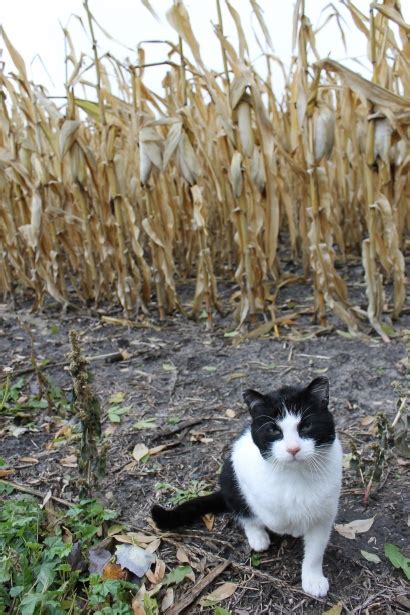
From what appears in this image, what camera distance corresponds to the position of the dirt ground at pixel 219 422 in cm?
145

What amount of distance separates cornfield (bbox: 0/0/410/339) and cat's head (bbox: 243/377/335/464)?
1.45 m

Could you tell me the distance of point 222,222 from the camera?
13.7 feet

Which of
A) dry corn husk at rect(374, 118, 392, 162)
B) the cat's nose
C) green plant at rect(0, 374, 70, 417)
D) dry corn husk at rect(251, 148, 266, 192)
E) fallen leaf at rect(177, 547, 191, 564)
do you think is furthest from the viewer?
dry corn husk at rect(251, 148, 266, 192)

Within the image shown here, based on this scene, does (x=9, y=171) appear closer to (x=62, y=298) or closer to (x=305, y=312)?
(x=62, y=298)

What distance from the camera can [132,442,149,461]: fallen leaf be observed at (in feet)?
6.56

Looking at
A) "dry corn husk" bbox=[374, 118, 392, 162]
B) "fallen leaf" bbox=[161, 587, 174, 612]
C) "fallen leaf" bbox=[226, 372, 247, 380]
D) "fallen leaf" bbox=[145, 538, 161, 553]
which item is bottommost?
"fallen leaf" bbox=[161, 587, 174, 612]

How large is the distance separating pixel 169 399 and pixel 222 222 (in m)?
2.07

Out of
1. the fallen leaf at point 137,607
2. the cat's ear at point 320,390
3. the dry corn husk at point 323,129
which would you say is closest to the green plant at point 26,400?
the fallen leaf at point 137,607

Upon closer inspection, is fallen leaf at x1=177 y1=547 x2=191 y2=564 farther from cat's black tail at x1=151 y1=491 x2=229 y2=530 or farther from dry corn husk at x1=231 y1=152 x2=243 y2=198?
dry corn husk at x1=231 y1=152 x2=243 y2=198

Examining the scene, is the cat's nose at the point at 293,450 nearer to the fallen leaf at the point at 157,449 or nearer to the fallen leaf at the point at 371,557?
the fallen leaf at the point at 371,557

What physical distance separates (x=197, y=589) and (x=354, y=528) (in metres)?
0.50

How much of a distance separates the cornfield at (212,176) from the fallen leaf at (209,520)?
1438 mm

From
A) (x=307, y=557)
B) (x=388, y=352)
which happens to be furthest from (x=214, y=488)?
(x=388, y=352)

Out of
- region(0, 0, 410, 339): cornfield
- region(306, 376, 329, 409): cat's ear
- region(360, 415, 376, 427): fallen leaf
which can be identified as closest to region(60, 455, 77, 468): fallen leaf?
region(306, 376, 329, 409): cat's ear
